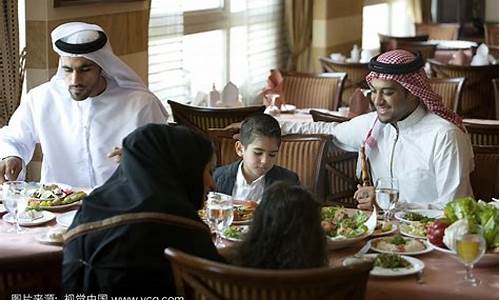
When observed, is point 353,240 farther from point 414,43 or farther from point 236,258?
point 414,43

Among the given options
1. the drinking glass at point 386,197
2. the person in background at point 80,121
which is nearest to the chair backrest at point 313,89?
the person in background at point 80,121

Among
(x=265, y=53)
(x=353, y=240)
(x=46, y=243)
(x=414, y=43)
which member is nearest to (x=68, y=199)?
(x=46, y=243)

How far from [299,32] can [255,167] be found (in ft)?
15.3

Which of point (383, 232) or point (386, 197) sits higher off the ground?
point (386, 197)

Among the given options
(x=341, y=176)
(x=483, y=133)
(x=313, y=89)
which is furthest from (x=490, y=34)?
(x=341, y=176)

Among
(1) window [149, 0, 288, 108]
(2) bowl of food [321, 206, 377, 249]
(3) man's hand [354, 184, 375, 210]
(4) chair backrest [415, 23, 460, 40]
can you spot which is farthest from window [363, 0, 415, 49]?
(2) bowl of food [321, 206, 377, 249]

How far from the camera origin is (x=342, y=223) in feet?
10.6

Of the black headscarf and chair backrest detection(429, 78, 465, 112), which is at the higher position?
the black headscarf

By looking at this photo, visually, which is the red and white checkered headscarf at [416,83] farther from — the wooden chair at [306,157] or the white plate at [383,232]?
the white plate at [383,232]

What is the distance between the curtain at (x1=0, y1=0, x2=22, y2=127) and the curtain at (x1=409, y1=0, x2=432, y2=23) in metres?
7.54

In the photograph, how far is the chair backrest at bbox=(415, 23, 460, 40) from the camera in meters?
10.7

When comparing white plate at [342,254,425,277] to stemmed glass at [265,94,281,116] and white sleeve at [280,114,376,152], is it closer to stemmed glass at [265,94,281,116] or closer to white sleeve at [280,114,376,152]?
white sleeve at [280,114,376,152]

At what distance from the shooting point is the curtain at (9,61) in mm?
4652

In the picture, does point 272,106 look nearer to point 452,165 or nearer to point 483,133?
point 483,133
